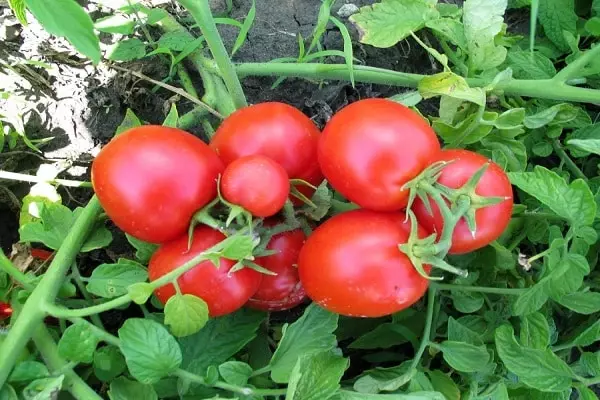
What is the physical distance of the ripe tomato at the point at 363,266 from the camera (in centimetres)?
95

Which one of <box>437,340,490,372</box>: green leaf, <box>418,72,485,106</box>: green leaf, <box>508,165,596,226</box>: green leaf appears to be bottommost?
<box>437,340,490,372</box>: green leaf

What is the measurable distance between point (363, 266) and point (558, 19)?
87 centimetres

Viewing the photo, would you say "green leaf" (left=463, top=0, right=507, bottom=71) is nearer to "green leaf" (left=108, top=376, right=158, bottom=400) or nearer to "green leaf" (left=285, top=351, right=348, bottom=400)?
"green leaf" (left=285, top=351, right=348, bottom=400)

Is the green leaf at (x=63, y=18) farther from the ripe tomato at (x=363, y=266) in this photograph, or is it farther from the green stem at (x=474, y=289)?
the green stem at (x=474, y=289)

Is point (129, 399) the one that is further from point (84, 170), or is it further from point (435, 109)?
point (435, 109)

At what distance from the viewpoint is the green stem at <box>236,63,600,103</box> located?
Answer: 1.27 m

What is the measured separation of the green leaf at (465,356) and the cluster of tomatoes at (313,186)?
17cm

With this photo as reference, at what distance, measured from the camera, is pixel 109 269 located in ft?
3.62

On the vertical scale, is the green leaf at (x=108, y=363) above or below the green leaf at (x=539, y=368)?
above

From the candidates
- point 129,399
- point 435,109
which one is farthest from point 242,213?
point 435,109

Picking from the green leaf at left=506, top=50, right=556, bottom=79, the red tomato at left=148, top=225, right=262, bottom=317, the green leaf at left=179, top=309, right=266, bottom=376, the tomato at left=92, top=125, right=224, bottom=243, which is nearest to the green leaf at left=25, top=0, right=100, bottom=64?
the tomato at left=92, top=125, right=224, bottom=243

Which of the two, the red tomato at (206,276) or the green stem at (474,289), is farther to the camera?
the green stem at (474,289)

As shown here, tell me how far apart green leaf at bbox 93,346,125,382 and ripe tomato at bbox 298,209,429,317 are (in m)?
0.33

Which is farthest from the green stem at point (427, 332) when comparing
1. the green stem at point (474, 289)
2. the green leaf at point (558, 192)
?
the green leaf at point (558, 192)
